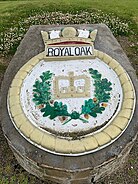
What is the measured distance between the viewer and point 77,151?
4906 millimetres

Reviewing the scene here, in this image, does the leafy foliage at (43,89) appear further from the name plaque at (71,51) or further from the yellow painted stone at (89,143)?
the yellow painted stone at (89,143)

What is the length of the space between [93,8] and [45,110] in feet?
18.3

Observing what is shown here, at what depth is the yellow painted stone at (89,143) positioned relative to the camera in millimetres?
4934

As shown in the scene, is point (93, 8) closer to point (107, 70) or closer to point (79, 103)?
point (107, 70)

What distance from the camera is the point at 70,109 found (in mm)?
5336

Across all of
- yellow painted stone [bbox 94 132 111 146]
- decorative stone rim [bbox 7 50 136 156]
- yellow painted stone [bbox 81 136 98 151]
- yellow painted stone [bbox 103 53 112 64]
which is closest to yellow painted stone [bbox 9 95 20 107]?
decorative stone rim [bbox 7 50 136 156]

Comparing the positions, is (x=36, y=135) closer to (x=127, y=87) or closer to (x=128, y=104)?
(x=128, y=104)

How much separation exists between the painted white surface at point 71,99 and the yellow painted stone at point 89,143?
19cm

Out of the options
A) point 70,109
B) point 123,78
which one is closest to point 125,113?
point 123,78

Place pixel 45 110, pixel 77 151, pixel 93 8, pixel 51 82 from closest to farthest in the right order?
pixel 77 151, pixel 45 110, pixel 51 82, pixel 93 8

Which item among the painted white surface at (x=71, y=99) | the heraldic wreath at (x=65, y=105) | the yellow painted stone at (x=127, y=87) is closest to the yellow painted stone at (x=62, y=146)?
the painted white surface at (x=71, y=99)

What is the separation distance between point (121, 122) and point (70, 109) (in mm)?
801

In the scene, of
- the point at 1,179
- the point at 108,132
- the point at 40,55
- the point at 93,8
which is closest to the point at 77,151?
the point at 108,132

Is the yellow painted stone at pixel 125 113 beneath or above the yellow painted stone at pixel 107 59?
beneath
